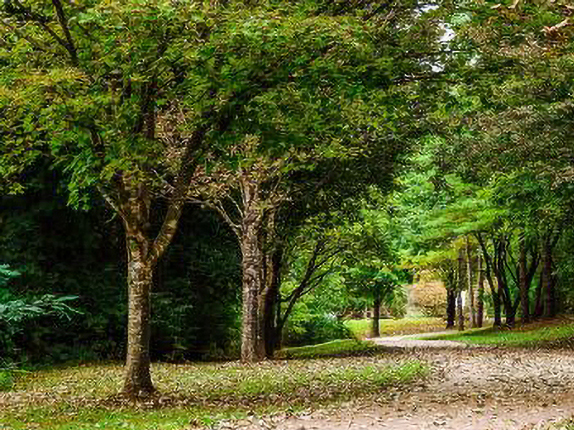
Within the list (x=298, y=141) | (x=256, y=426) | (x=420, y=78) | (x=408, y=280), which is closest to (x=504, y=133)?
(x=420, y=78)

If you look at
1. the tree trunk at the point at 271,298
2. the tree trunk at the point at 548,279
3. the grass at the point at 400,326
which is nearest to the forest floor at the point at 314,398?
the tree trunk at the point at 271,298

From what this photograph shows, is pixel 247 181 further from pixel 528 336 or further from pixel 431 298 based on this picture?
pixel 431 298

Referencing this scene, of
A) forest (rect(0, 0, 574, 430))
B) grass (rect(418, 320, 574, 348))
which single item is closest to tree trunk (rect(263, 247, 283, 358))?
forest (rect(0, 0, 574, 430))

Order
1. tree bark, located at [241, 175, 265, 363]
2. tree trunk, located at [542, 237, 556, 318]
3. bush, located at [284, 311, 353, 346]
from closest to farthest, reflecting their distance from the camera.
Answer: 1. tree bark, located at [241, 175, 265, 363]
2. tree trunk, located at [542, 237, 556, 318]
3. bush, located at [284, 311, 353, 346]

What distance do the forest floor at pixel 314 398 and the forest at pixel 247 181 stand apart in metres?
0.09

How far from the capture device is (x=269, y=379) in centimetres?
1605

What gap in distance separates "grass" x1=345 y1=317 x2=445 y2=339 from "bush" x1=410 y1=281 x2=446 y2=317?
3.39 metres

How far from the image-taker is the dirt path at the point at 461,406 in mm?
9586

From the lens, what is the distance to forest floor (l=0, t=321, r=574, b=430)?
32.3 feet

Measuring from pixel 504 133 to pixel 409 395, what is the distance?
12.2 m

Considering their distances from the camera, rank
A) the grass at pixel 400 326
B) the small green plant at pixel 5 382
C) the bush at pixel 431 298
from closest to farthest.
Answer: the small green plant at pixel 5 382 → the grass at pixel 400 326 → the bush at pixel 431 298

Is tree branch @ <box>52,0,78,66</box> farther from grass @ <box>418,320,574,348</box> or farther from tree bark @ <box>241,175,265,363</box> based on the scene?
grass @ <box>418,320,574,348</box>

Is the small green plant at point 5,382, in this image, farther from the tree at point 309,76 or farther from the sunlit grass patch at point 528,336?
the sunlit grass patch at point 528,336

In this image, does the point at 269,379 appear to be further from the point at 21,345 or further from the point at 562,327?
the point at 562,327
